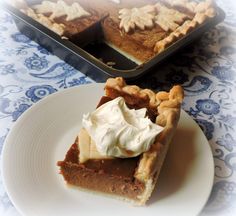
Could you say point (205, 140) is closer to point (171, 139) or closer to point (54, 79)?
point (171, 139)

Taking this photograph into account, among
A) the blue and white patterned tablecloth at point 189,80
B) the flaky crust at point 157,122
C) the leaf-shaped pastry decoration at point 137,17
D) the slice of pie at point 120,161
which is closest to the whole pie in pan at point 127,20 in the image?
the leaf-shaped pastry decoration at point 137,17

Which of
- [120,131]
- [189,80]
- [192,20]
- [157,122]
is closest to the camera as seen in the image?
[120,131]

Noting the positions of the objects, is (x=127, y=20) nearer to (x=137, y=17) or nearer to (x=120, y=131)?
(x=137, y=17)

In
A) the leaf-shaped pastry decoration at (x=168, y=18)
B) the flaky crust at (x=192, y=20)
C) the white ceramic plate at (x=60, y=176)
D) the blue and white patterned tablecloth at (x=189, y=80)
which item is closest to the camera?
the white ceramic plate at (x=60, y=176)

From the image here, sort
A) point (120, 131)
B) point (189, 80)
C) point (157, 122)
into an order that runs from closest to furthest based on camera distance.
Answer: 1. point (120, 131)
2. point (157, 122)
3. point (189, 80)

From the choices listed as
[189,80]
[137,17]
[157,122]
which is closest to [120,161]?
[157,122]

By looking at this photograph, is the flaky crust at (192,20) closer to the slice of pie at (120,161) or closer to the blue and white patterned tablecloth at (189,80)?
the blue and white patterned tablecloth at (189,80)
